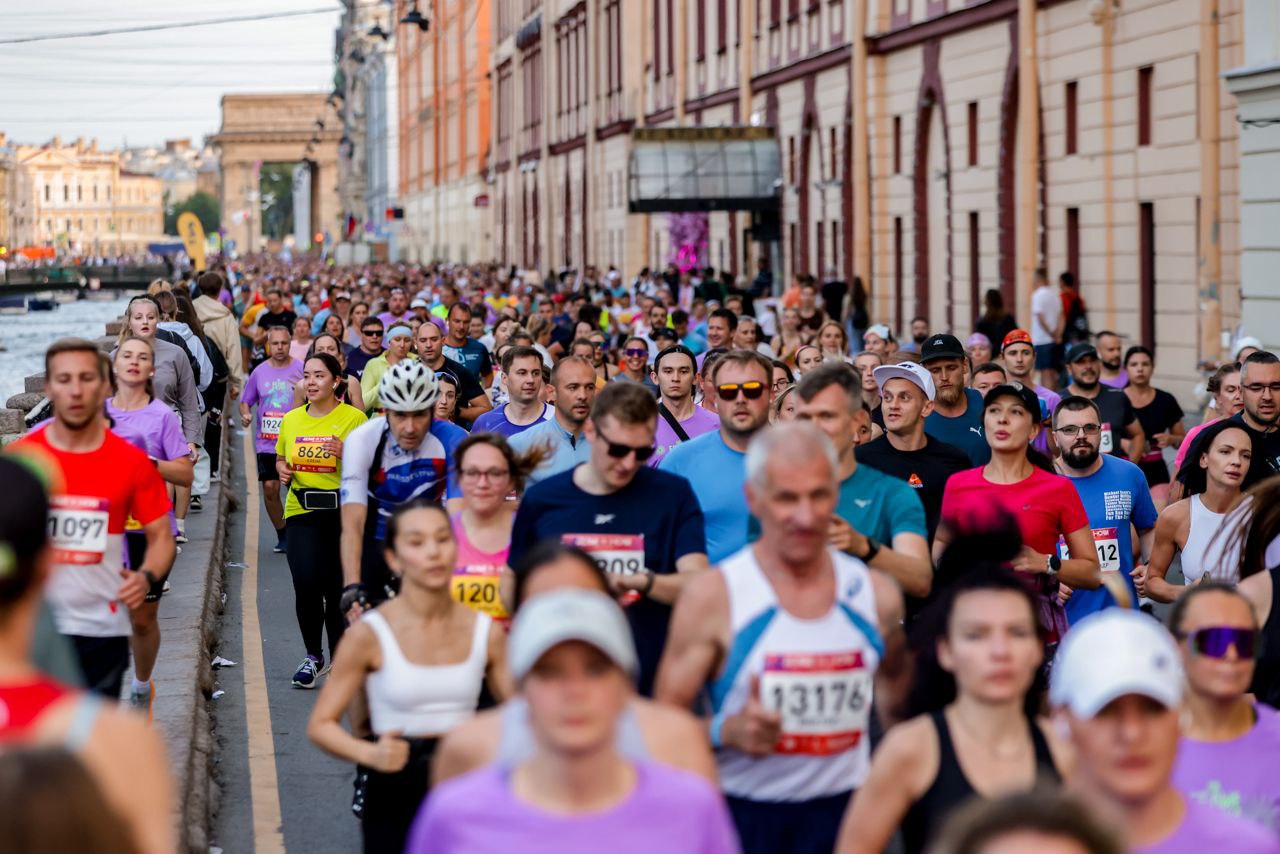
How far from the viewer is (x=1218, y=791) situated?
17.1 ft

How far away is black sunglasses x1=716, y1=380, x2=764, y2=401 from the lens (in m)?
8.05

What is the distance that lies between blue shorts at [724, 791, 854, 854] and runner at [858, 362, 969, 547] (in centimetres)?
371

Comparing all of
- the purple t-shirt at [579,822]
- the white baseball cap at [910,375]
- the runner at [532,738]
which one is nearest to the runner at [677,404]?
the white baseball cap at [910,375]

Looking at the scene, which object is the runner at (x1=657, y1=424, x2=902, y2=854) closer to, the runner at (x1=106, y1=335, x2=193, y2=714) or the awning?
the runner at (x1=106, y1=335, x2=193, y2=714)

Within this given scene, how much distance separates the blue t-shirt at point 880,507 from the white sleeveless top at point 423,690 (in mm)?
1385

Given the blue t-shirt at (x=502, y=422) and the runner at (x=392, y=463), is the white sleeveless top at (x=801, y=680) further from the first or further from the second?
the blue t-shirt at (x=502, y=422)

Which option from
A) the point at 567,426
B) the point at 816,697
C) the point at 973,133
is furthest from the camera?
the point at 973,133

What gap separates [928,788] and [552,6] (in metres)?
66.4

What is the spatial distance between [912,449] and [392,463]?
2.13 metres

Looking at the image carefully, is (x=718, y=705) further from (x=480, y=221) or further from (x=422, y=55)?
(x=422, y=55)

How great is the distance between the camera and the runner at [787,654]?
213 inches

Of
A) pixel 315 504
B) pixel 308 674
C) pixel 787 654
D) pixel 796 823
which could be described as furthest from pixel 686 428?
pixel 787 654

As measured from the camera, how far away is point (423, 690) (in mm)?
6605

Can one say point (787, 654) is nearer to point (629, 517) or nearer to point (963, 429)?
point (629, 517)
